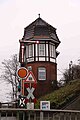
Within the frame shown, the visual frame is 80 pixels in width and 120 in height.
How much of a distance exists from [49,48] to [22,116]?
41256mm

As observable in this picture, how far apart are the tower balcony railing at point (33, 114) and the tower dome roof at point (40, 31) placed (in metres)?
39.3

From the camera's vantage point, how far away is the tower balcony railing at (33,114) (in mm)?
8061

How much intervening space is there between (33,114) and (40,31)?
42.2 m

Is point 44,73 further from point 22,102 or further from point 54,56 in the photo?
point 22,102

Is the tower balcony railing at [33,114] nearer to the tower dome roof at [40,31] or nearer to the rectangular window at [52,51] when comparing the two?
the tower dome roof at [40,31]

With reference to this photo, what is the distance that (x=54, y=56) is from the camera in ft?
165

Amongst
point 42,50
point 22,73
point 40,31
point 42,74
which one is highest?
point 40,31

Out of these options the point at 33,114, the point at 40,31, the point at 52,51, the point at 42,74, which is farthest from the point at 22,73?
the point at 40,31

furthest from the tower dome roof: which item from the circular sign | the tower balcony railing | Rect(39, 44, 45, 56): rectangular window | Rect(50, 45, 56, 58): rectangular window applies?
the tower balcony railing

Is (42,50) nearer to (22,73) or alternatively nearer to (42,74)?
(42,74)

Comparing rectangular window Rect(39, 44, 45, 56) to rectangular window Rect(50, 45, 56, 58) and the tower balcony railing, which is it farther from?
the tower balcony railing

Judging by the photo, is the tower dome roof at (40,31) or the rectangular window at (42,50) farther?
the tower dome roof at (40,31)

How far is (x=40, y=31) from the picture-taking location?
165 ft

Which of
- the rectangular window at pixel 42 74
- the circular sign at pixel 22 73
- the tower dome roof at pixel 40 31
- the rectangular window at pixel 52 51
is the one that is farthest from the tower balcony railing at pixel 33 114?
the rectangular window at pixel 52 51
